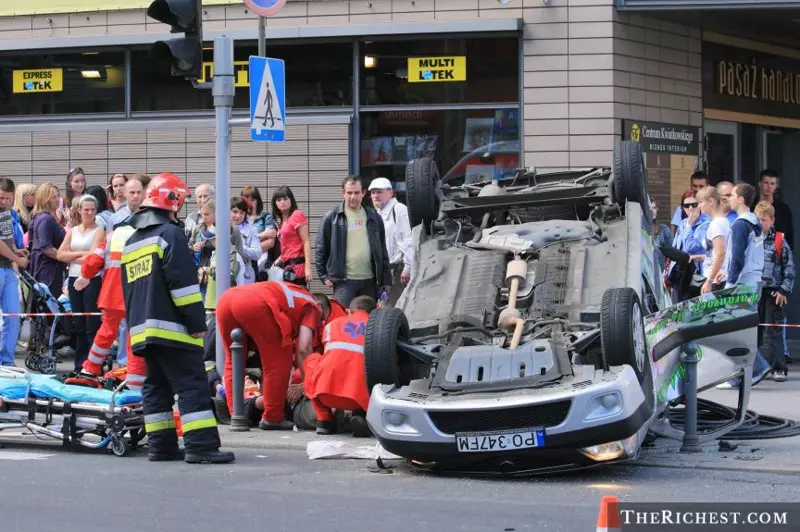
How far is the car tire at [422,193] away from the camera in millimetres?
11047

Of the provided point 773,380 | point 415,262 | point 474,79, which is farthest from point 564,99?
point 415,262

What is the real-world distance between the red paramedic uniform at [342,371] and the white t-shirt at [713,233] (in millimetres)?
4527

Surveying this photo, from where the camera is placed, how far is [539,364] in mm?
8922

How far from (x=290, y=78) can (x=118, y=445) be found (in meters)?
8.46

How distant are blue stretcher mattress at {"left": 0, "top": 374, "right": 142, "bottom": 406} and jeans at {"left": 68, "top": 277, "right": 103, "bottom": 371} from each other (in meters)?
4.01

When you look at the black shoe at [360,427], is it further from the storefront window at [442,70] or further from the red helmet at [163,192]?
the storefront window at [442,70]

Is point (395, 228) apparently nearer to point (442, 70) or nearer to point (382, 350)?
point (442, 70)

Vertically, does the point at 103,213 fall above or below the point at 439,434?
above

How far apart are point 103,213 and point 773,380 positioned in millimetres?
7022

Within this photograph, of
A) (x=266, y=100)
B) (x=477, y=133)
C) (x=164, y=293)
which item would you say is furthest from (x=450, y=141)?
(x=164, y=293)

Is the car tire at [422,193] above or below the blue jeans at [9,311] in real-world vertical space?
above

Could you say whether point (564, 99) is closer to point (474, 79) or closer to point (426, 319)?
point (474, 79)

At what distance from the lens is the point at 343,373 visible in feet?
34.6

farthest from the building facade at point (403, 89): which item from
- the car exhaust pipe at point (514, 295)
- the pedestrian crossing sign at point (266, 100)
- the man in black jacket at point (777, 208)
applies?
the car exhaust pipe at point (514, 295)
